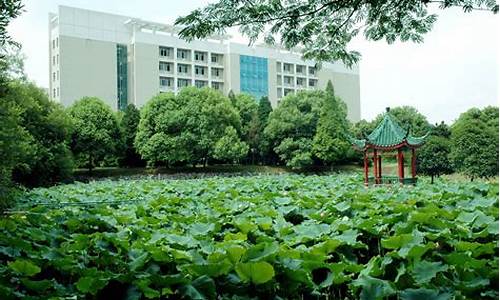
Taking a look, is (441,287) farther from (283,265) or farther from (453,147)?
(453,147)

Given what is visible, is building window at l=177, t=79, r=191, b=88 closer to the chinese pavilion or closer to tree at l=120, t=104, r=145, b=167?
tree at l=120, t=104, r=145, b=167

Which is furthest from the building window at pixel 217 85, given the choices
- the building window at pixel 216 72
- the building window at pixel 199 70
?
the building window at pixel 199 70

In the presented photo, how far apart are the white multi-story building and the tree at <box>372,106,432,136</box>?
360 centimetres

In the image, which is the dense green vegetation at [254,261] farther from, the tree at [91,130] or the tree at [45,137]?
the tree at [91,130]

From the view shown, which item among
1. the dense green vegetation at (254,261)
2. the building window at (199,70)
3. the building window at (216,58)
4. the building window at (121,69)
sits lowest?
the dense green vegetation at (254,261)

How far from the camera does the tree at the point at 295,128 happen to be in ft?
67.2

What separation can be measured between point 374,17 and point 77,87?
1461cm

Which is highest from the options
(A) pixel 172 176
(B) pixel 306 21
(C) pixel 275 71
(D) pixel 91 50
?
(C) pixel 275 71

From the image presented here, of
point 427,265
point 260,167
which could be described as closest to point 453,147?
point 260,167

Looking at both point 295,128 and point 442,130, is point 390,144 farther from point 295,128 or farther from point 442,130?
point 295,128

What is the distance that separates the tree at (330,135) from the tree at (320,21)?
58.1 feet

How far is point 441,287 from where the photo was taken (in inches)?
78.2

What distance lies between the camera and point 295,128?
21.0 m

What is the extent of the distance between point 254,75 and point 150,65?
1312cm
